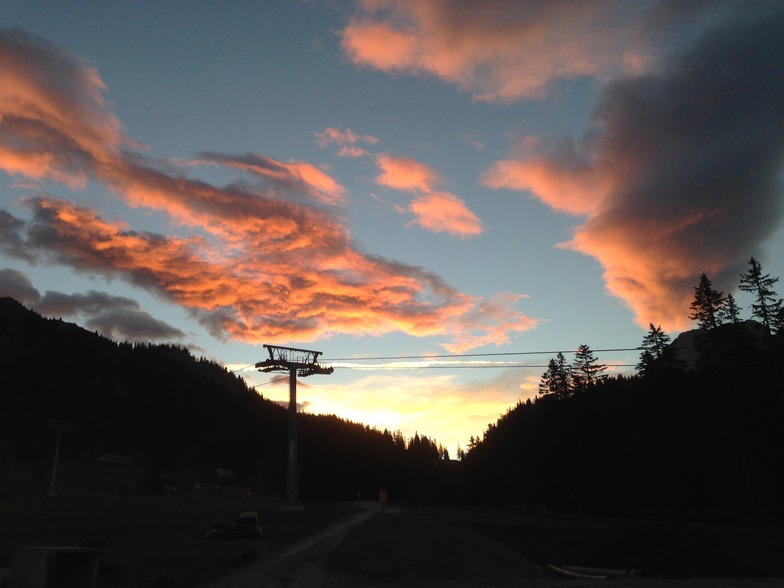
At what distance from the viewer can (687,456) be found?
210 feet

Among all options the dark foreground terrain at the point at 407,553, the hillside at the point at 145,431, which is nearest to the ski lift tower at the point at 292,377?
the dark foreground terrain at the point at 407,553

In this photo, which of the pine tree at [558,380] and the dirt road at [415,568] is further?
the pine tree at [558,380]

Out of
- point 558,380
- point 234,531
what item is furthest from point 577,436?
point 234,531

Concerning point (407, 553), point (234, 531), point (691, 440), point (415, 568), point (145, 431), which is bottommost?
point (415, 568)

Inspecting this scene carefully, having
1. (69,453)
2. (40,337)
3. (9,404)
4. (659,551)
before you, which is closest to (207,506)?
(659,551)

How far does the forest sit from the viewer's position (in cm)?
5653

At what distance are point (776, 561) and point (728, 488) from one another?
3448 centimetres

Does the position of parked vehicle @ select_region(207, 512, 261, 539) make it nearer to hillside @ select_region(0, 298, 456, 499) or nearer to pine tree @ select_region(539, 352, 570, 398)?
pine tree @ select_region(539, 352, 570, 398)

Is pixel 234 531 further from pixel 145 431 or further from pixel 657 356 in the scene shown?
pixel 145 431

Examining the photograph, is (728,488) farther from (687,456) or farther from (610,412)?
(610,412)

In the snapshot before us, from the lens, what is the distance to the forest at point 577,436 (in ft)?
185

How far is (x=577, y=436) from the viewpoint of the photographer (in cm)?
8450

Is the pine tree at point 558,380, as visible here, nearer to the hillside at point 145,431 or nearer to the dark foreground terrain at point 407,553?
the dark foreground terrain at point 407,553

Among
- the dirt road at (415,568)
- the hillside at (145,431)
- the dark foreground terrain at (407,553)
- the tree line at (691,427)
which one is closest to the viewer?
the dirt road at (415,568)
